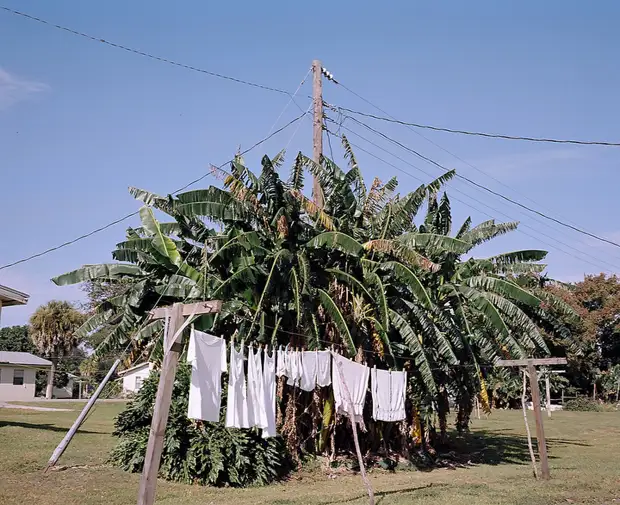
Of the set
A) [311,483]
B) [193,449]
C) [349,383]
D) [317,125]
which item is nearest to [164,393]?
[193,449]

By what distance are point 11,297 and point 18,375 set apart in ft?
101

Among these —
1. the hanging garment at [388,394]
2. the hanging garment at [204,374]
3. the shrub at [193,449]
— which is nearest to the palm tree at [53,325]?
the shrub at [193,449]

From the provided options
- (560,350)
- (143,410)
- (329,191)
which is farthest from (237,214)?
(560,350)

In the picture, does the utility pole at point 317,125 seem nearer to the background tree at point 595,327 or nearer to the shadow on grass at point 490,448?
the shadow on grass at point 490,448

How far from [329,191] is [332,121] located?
3058 millimetres

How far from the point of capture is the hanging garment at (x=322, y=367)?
14.3 meters

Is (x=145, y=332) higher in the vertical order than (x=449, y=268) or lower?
lower

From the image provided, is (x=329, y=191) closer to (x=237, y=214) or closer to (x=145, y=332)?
(x=237, y=214)

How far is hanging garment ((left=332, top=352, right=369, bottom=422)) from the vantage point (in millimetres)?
14414

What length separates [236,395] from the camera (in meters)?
11.4

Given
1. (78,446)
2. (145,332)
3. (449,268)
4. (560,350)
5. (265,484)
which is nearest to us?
(265,484)

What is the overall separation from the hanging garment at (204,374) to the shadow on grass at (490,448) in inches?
440

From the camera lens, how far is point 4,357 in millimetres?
47812

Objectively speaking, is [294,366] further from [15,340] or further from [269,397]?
[15,340]
